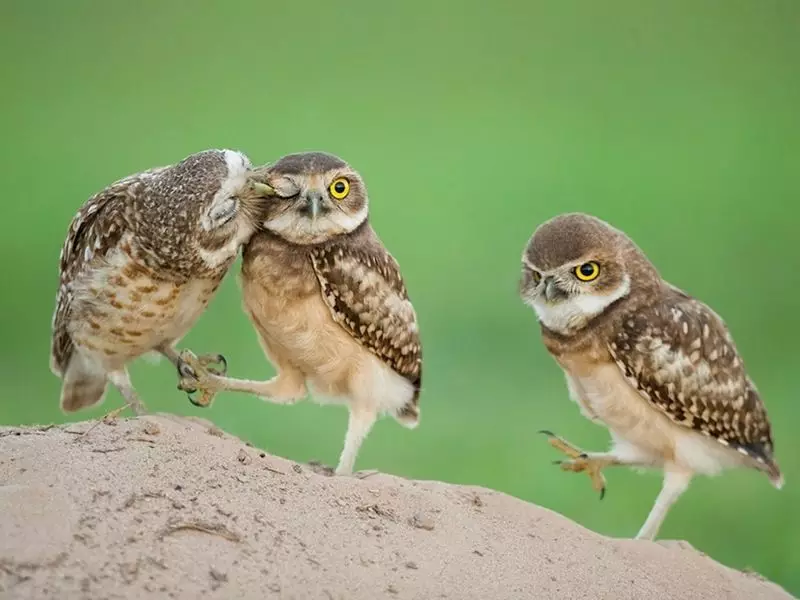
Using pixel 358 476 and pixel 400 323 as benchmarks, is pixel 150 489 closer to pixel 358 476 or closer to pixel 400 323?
pixel 358 476

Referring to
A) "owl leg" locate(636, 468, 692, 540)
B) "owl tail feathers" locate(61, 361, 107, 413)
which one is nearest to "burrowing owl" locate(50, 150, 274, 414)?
"owl tail feathers" locate(61, 361, 107, 413)

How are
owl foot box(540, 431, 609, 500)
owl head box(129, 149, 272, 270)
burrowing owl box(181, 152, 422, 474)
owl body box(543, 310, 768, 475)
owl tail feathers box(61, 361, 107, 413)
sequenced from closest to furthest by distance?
owl head box(129, 149, 272, 270), burrowing owl box(181, 152, 422, 474), owl body box(543, 310, 768, 475), owl tail feathers box(61, 361, 107, 413), owl foot box(540, 431, 609, 500)

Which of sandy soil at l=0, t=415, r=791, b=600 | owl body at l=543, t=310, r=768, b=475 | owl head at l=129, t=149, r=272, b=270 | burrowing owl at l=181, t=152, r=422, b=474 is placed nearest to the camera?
sandy soil at l=0, t=415, r=791, b=600

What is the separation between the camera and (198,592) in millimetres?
2846

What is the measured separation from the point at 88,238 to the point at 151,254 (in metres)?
0.38

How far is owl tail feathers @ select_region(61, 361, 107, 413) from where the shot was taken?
455 centimetres

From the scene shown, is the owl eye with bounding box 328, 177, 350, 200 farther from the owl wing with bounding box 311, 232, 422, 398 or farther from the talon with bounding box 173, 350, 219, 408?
the talon with bounding box 173, 350, 219, 408

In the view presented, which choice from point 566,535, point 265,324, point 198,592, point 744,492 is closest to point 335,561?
point 198,592

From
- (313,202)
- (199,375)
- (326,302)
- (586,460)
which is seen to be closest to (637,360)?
(586,460)

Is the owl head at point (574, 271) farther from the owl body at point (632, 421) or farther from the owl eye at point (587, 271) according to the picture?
the owl body at point (632, 421)

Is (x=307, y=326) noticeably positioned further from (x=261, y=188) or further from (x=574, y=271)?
(x=574, y=271)

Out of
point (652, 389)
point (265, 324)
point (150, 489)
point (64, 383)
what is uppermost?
point (652, 389)

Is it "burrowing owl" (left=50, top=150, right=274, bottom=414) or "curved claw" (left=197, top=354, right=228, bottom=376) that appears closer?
"burrowing owl" (left=50, top=150, right=274, bottom=414)

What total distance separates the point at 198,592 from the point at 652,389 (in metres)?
2.12
